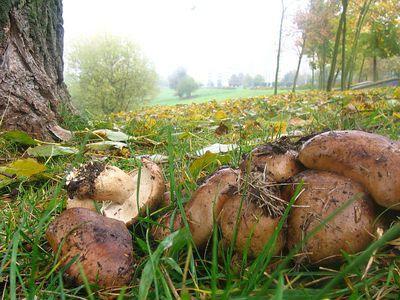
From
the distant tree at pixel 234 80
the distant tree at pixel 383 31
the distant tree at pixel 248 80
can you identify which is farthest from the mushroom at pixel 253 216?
→ the distant tree at pixel 248 80

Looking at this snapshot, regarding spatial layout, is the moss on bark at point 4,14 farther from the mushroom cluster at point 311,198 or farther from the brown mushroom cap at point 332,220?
the brown mushroom cap at point 332,220

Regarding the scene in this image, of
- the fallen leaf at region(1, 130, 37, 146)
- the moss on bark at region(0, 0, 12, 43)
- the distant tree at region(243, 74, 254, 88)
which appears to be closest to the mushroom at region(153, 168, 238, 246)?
the fallen leaf at region(1, 130, 37, 146)

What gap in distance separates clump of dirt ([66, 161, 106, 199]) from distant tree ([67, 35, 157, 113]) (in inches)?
1342

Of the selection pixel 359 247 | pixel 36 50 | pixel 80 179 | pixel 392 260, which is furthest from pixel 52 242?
pixel 36 50

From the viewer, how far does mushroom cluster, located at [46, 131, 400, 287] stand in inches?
44.8

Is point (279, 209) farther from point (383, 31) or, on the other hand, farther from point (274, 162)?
point (383, 31)

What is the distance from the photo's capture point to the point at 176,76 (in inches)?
3438

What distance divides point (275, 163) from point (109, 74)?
37.0 metres

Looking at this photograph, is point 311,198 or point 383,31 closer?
point 311,198

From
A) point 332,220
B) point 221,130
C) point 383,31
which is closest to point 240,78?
point 383,31

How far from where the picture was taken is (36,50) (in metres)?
3.71

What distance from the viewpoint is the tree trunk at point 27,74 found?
3244mm

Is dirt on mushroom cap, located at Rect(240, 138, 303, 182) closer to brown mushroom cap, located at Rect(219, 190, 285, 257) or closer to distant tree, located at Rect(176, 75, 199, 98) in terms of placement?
brown mushroom cap, located at Rect(219, 190, 285, 257)

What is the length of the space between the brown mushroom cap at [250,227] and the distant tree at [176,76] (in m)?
84.3
